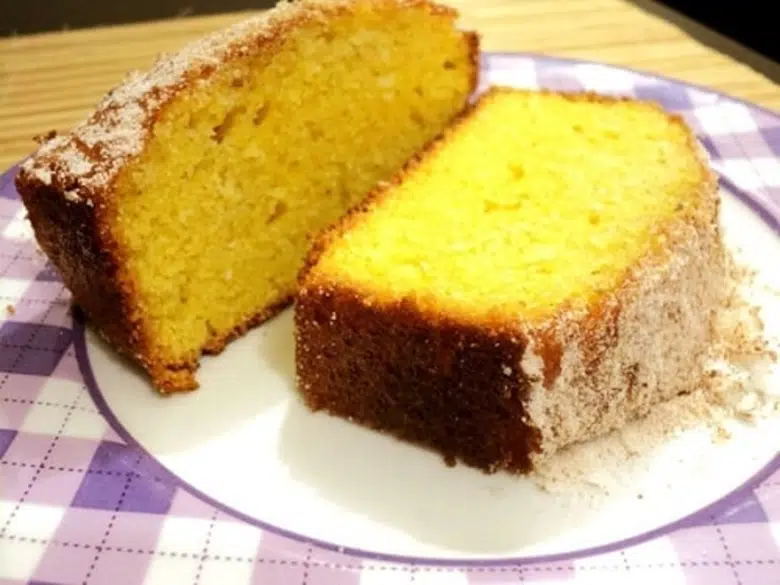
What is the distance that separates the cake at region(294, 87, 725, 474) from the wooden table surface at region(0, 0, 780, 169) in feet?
2.96

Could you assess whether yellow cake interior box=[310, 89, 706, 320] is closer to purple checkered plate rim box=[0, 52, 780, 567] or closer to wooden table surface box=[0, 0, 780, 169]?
purple checkered plate rim box=[0, 52, 780, 567]

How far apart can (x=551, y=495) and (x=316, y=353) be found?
1.52 feet

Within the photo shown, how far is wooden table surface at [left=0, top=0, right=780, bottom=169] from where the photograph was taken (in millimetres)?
2711

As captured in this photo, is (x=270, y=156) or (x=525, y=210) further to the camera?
(x=270, y=156)

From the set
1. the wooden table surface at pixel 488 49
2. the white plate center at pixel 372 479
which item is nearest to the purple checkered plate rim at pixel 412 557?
the white plate center at pixel 372 479

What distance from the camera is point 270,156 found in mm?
1961

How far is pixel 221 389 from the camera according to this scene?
1847mm

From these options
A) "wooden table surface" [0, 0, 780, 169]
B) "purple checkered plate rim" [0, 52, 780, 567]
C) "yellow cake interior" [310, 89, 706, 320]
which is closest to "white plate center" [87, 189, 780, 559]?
"purple checkered plate rim" [0, 52, 780, 567]

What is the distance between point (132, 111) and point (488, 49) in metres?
1.42

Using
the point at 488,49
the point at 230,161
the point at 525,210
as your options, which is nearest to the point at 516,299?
the point at 525,210

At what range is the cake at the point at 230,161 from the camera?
1.72 m

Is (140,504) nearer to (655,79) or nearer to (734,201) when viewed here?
(734,201)

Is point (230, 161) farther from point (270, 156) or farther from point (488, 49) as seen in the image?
point (488, 49)

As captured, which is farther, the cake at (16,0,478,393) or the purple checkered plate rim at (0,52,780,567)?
the cake at (16,0,478,393)
